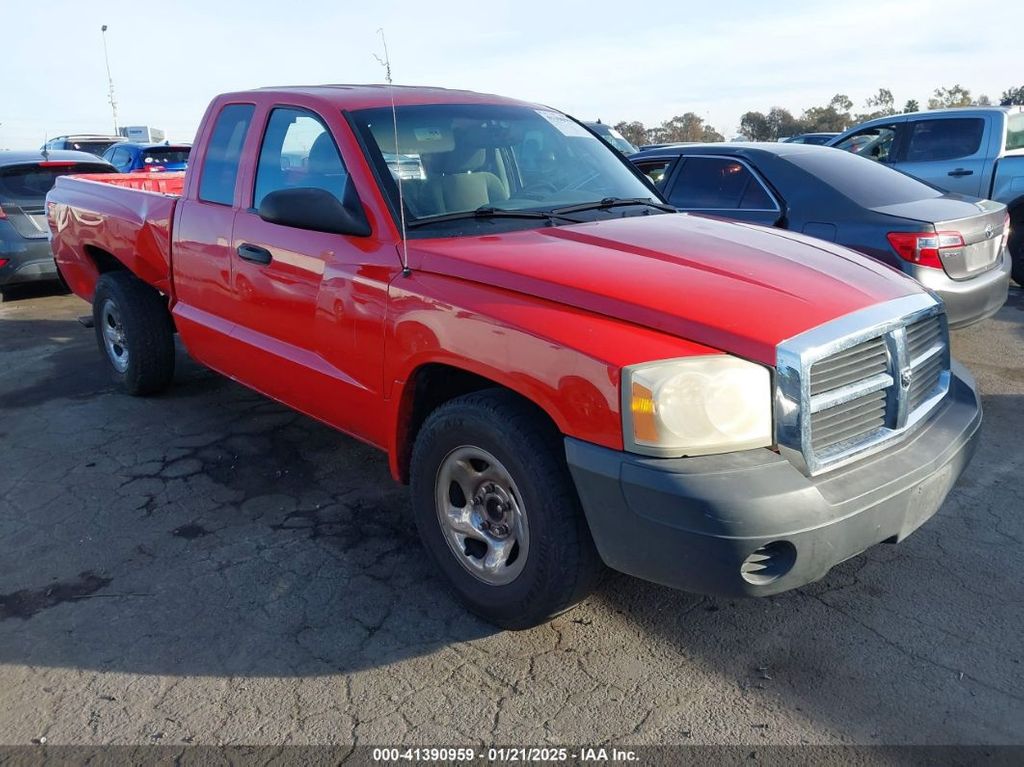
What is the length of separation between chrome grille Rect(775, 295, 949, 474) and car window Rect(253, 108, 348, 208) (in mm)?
2006

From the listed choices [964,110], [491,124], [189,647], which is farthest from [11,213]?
[964,110]

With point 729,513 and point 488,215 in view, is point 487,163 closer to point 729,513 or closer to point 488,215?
point 488,215

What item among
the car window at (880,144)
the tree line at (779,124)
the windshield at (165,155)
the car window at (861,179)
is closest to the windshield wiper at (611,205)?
the car window at (861,179)

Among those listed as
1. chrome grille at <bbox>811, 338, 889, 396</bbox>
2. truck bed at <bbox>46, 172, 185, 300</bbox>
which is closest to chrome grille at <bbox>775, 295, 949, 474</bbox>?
chrome grille at <bbox>811, 338, 889, 396</bbox>

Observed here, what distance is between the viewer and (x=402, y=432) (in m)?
3.26

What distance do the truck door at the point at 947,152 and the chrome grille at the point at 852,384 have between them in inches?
260

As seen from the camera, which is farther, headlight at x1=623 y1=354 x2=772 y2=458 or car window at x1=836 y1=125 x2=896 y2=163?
car window at x1=836 y1=125 x2=896 y2=163

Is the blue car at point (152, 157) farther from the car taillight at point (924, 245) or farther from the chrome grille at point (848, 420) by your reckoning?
the chrome grille at point (848, 420)

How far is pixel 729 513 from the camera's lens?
2.28 meters

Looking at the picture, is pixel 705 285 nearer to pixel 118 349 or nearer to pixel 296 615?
pixel 296 615

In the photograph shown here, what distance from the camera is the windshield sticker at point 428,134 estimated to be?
11.8ft

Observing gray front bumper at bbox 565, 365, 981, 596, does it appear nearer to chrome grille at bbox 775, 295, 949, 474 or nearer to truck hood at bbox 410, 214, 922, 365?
chrome grille at bbox 775, 295, 949, 474

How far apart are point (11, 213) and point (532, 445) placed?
7744 millimetres

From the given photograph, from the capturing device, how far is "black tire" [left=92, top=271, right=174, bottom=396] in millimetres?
5238
